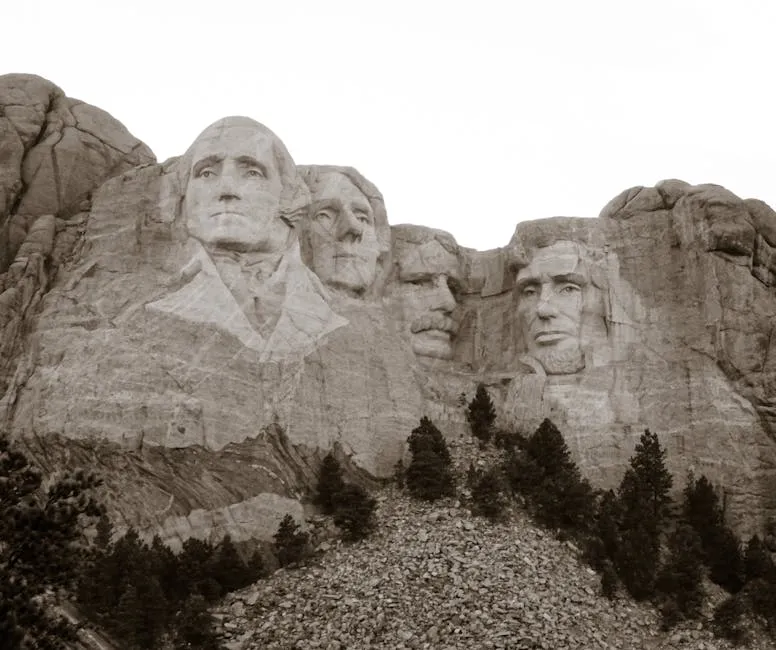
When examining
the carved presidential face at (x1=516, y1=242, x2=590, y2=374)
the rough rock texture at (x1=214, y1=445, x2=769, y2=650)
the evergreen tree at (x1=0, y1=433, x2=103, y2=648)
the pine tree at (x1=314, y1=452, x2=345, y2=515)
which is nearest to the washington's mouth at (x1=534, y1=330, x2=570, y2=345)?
the carved presidential face at (x1=516, y1=242, x2=590, y2=374)

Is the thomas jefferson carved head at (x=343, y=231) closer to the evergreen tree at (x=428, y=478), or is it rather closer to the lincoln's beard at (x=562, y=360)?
the lincoln's beard at (x=562, y=360)

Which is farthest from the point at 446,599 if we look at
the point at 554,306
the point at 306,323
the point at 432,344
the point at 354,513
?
the point at 554,306

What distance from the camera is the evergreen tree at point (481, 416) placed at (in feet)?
151

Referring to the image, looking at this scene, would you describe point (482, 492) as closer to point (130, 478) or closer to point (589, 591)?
point (589, 591)

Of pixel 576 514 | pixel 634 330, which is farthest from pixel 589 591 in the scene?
pixel 634 330

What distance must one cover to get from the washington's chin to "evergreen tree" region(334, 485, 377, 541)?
6.49 metres

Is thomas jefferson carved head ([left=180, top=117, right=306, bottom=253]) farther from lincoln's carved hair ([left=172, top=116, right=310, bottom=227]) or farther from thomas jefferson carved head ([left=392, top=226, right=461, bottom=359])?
thomas jefferson carved head ([left=392, top=226, right=461, bottom=359])

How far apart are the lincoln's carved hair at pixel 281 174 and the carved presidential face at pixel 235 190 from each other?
0.13ft

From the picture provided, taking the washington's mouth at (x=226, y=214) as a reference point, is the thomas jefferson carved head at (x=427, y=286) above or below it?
below

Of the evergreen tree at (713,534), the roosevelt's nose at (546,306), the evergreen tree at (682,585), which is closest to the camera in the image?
the evergreen tree at (682,585)

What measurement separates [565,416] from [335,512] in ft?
22.4

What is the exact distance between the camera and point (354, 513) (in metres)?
41.6

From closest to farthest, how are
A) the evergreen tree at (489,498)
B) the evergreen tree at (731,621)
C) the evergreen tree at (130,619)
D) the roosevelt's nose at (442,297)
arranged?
1. the evergreen tree at (130,619)
2. the evergreen tree at (731,621)
3. the evergreen tree at (489,498)
4. the roosevelt's nose at (442,297)

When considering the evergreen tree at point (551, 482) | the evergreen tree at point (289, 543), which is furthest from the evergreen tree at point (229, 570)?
the evergreen tree at point (551, 482)
